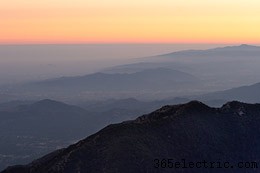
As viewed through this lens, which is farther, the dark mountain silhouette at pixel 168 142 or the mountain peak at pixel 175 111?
the mountain peak at pixel 175 111

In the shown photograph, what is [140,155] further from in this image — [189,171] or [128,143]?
[189,171]

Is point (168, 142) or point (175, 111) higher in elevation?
point (175, 111)

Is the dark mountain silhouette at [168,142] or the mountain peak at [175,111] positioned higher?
the mountain peak at [175,111]

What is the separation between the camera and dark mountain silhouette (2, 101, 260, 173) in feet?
275

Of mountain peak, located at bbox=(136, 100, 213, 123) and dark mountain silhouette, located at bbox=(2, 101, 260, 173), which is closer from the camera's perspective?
dark mountain silhouette, located at bbox=(2, 101, 260, 173)

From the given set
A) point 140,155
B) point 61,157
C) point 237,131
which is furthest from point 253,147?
point 61,157

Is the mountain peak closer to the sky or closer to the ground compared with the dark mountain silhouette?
closer to the sky

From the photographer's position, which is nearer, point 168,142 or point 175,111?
point 168,142

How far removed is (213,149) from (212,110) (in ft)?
46.6

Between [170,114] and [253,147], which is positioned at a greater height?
[170,114]

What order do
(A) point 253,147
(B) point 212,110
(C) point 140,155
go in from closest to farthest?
(C) point 140,155 → (A) point 253,147 → (B) point 212,110

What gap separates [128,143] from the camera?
88.6 m

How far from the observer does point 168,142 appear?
305 feet

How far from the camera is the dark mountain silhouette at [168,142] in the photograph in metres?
83.9
